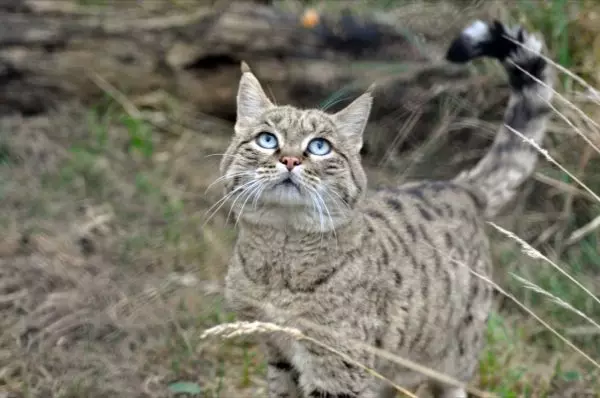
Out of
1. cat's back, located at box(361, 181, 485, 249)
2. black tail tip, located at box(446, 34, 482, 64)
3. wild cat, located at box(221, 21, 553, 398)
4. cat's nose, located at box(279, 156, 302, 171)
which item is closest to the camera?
cat's nose, located at box(279, 156, 302, 171)

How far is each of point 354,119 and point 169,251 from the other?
1983 millimetres

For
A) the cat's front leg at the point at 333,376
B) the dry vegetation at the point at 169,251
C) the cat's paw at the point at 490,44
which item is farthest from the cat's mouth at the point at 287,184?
the dry vegetation at the point at 169,251

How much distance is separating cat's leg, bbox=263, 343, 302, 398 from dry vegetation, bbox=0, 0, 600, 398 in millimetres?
641

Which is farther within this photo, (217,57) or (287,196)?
(217,57)

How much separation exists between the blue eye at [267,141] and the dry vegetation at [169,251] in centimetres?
134

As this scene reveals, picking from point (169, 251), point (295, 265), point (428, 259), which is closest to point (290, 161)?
point (295, 265)

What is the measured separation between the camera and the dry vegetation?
4.43m

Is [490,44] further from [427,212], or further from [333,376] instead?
[333,376]

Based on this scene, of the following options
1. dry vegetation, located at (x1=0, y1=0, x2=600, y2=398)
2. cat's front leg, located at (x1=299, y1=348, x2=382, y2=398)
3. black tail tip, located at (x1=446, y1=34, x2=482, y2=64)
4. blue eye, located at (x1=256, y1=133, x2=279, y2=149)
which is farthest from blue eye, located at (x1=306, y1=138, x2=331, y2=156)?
dry vegetation, located at (x1=0, y1=0, x2=600, y2=398)

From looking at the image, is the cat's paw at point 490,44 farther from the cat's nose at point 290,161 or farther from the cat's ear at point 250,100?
the cat's nose at point 290,161

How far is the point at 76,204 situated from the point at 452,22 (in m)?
2.63

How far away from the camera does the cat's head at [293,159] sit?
11.1 feet

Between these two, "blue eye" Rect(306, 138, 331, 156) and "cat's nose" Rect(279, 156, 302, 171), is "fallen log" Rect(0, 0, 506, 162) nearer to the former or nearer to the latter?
"blue eye" Rect(306, 138, 331, 156)

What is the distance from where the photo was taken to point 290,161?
3350mm
